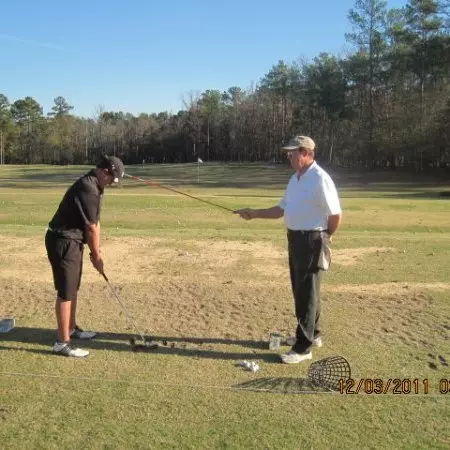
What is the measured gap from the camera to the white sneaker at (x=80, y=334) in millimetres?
6065

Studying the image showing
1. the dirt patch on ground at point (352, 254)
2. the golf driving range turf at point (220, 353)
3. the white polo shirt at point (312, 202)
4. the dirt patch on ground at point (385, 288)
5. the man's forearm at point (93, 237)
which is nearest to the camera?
the golf driving range turf at point (220, 353)

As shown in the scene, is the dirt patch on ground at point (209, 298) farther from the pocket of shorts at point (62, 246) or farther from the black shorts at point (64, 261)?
the pocket of shorts at point (62, 246)

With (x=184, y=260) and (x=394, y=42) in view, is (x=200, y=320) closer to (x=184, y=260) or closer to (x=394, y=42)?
(x=184, y=260)

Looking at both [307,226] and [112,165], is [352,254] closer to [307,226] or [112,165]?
[307,226]

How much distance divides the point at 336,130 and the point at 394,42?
72.4 ft

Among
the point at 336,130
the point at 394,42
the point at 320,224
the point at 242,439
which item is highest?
the point at 394,42

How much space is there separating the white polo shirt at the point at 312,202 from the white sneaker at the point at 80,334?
2.41m

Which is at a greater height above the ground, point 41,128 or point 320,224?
point 41,128

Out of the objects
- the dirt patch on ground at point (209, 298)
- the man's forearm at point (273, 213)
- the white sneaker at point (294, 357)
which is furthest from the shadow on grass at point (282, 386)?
the man's forearm at point (273, 213)

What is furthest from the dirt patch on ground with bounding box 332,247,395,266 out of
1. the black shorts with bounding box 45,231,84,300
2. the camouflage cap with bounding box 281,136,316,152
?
the black shorts with bounding box 45,231,84,300

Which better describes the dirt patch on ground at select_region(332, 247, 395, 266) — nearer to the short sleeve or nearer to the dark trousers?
the dark trousers

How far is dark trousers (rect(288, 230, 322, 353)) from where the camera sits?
5391 mm

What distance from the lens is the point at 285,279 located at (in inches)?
348

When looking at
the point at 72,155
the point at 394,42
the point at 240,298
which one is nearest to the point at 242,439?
the point at 240,298
